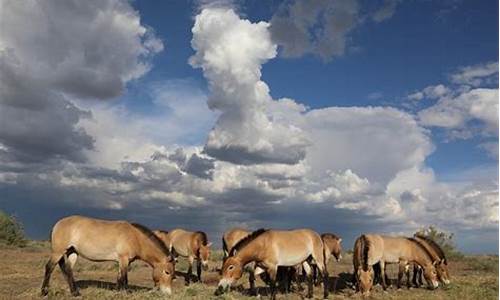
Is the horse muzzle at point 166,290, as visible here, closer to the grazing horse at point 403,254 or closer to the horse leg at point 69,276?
the horse leg at point 69,276

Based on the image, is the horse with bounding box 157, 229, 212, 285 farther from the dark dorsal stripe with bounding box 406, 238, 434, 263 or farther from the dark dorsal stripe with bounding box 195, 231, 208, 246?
the dark dorsal stripe with bounding box 406, 238, 434, 263

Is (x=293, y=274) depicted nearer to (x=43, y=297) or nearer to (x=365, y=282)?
(x=365, y=282)

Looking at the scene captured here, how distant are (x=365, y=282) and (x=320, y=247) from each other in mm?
2377

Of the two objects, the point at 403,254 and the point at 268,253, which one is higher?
the point at 403,254

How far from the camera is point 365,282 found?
830 inches

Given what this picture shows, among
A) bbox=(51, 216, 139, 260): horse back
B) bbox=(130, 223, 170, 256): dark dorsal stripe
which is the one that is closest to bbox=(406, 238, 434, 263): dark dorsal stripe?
bbox=(130, 223, 170, 256): dark dorsal stripe

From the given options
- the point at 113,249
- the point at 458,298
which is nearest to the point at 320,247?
the point at 458,298

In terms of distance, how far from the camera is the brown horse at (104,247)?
1816cm

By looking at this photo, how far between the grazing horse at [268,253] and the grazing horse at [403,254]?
14.9ft

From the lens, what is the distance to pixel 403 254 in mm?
24797

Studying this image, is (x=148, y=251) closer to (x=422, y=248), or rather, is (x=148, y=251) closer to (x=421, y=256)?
(x=421, y=256)

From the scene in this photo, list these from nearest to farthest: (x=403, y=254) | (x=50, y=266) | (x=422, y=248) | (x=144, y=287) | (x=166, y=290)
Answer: (x=50, y=266), (x=166, y=290), (x=144, y=287), (x=403, y=254), (x=422, y=248)

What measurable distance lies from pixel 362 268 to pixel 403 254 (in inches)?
168

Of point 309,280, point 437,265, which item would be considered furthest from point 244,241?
point 437,265
